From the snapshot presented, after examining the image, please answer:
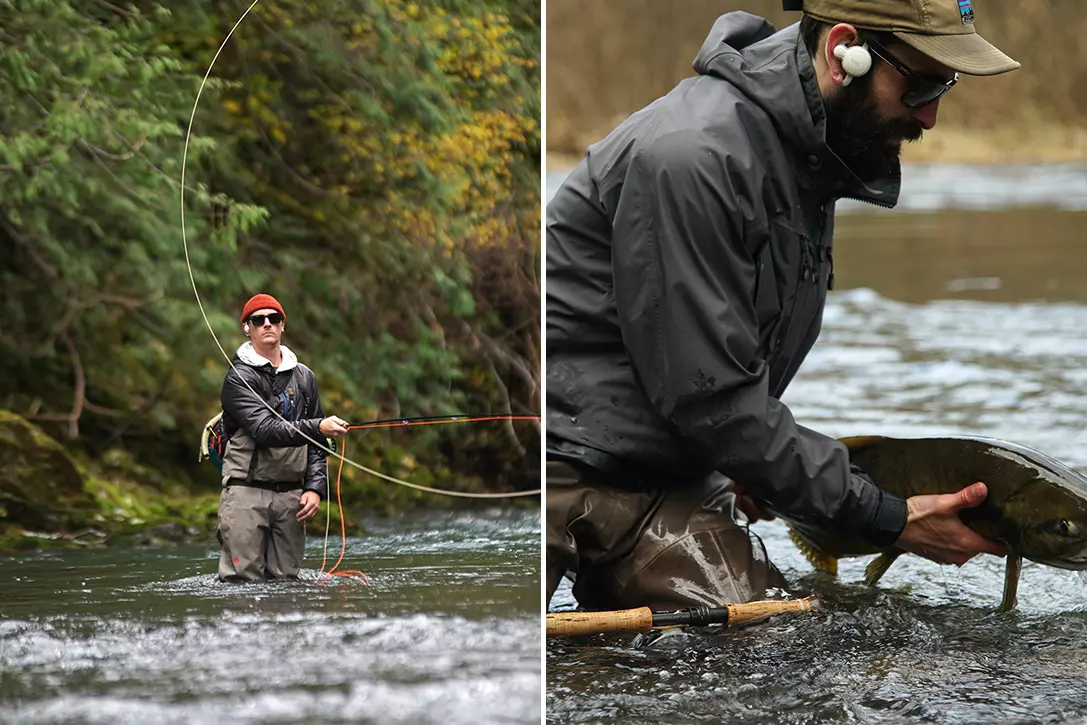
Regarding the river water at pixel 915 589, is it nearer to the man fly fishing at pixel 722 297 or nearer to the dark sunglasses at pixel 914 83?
the man fly fishing at pixel 722 297

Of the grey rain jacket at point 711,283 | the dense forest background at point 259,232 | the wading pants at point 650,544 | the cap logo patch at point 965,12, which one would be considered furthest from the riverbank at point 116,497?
the cap logo patch at point 965,12

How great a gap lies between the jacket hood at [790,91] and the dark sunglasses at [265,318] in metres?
1.38

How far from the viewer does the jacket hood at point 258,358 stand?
2326mm

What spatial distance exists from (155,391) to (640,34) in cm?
2856

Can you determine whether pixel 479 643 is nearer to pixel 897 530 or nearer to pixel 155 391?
pixel 155 391

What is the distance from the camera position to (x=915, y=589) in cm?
387

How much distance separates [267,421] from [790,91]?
1509 mm

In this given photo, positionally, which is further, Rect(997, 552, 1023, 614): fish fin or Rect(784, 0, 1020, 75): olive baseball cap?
Rect(997, 552, 1023, 614): fish fin

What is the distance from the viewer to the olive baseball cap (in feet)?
10.1

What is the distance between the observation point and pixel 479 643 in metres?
2.27

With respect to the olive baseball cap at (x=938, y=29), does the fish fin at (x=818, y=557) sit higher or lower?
lower

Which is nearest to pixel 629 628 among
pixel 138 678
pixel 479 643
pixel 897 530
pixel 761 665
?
pixel 761 665

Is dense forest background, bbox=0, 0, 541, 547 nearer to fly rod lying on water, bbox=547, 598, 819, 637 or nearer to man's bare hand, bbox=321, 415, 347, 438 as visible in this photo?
man's bare hand, bbox=321, 415, 347, 438

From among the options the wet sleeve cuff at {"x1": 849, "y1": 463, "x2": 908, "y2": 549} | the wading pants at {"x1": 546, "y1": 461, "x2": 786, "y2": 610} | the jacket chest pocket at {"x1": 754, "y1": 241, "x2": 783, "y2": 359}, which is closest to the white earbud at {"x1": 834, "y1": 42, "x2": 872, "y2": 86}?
the jacket chest pocket at {"x1": 754, "y1": 241, "x2": 783, "y2": 359}
